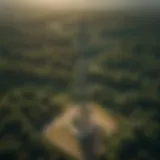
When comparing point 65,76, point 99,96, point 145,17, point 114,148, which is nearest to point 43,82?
point 65,76

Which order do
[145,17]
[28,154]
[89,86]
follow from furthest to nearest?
[145,17] < [89,86] < [28,154]

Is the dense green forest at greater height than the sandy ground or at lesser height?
greater

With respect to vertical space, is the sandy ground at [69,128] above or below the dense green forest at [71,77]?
below

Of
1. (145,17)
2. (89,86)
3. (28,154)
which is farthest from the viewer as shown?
(145,17)

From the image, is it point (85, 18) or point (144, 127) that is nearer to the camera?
point (144, 127)

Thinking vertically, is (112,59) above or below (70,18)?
below

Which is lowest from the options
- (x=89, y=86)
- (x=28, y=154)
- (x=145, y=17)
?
(x=28, y=154)

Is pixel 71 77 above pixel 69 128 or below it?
above

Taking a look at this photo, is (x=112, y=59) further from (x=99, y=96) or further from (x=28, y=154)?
(x=28, y=154)
